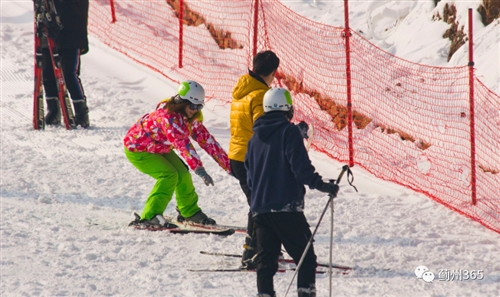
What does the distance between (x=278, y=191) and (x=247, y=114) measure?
1.09 metres

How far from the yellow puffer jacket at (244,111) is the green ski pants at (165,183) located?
0.96 m

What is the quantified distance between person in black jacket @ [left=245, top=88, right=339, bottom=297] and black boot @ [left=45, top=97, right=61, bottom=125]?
572cm

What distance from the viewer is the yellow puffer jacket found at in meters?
6.05

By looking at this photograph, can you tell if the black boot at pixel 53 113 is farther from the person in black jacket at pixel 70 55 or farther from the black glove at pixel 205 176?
the black glove at pixel 205 176

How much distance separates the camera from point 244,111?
6113 mm

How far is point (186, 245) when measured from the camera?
6.81 m

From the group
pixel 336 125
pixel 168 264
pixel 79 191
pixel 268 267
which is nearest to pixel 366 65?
pixel 336 125

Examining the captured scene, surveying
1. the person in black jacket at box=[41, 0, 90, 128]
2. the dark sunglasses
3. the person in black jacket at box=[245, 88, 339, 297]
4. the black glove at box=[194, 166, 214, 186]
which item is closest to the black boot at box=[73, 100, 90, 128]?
the person in black jacket at box=[41, 0, 90, 128]

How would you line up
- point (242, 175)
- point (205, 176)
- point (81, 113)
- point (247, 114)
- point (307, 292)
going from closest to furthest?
point (307, 292) → point (247, 114) → point (242, 175) → point (205, 176) → point (81, 113)

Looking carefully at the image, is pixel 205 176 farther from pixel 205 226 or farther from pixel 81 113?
pixel 81 113

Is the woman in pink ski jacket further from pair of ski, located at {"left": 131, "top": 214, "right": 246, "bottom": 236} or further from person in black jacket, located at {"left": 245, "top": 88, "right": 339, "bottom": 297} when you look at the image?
person in black jacket, located at {"left": 245, "top": 88, "right": 339, "bottom": 297}

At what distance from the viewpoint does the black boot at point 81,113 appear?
1020 centimetres

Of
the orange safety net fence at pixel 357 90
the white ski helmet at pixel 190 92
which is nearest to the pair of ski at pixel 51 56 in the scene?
the orange safety net fence at pixel 357 90

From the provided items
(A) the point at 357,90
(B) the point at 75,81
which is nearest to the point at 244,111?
(A) the point at 357,90
